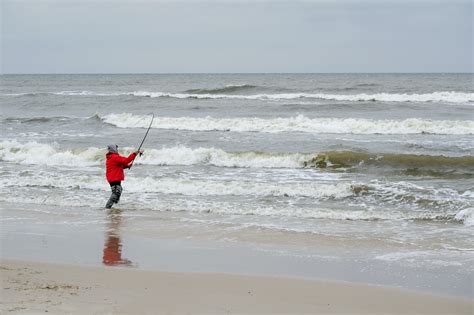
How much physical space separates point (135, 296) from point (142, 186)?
24.5ft

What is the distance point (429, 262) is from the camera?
7551 mm

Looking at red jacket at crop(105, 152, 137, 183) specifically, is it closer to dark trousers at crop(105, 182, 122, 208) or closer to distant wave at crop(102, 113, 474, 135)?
dark trousers at crop(105, 182, 122, 208)

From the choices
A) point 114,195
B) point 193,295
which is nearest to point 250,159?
point 114,195

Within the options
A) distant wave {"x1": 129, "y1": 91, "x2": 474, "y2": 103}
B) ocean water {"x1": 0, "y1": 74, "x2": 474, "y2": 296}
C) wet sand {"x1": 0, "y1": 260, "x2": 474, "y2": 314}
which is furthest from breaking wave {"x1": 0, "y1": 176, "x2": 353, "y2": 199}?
distant wave {"x1": 129, "y1": 91, "x2": 474, "y2": 103}

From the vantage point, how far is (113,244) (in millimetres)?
8531

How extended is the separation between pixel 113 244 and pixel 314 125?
1658 cm

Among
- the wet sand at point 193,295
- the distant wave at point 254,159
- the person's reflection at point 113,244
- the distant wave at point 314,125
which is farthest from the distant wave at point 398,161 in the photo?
the wet sand at point 193,295

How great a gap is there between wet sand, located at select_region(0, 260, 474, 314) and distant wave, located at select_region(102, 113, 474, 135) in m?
16.9

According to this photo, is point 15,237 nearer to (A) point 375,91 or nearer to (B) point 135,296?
(B) point 135,296

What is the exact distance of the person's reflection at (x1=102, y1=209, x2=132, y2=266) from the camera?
24.7ft

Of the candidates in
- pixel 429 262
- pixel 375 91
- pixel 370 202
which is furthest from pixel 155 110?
pixel 429 262

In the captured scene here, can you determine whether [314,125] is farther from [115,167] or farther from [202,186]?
[115,167]

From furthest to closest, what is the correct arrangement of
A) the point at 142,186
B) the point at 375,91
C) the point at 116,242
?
the point at 375,91, the point at 142,186, the point at 116,242

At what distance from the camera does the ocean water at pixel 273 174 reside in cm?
945
